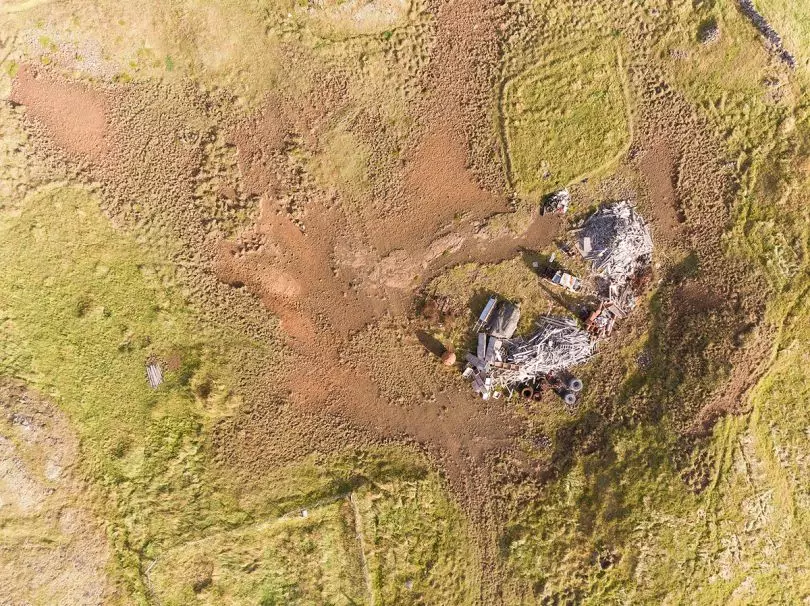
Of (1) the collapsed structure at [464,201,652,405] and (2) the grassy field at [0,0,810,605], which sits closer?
(2) the grassy field at [0,0,810,605]

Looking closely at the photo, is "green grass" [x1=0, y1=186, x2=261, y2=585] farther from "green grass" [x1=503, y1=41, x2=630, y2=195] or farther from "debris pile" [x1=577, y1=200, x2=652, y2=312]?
"debris pile" [x1=577, y1=200, x2=652, y2=312]

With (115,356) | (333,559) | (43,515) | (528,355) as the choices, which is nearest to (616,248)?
→ (528,355)

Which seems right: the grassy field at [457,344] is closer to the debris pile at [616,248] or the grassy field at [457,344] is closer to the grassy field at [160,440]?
the grassy field at [160,440]

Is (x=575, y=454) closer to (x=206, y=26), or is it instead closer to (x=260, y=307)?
(x=260, y=307)

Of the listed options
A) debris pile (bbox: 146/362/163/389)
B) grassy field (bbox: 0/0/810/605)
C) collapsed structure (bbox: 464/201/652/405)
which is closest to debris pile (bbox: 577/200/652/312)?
collapsed structure (bbox: 464/201/652/405)

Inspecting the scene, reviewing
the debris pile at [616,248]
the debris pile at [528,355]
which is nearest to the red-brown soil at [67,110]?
the debris pile at [528,355]

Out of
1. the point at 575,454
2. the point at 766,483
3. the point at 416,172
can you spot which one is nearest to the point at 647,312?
the point at 575,454
